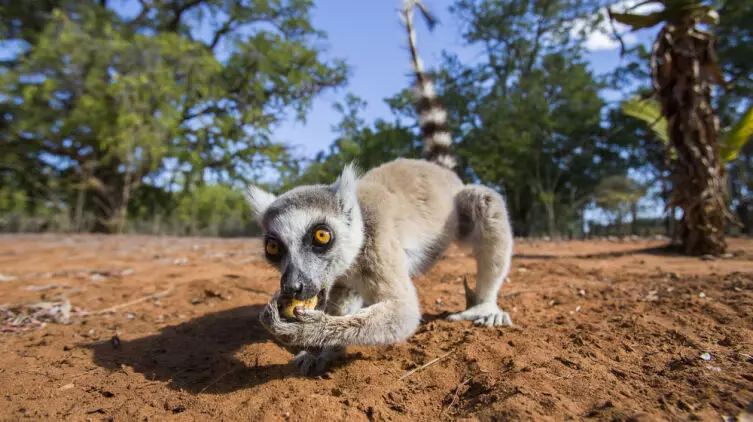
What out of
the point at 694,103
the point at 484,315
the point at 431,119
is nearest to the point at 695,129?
the point at 694,103

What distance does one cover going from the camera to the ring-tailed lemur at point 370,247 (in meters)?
2.59

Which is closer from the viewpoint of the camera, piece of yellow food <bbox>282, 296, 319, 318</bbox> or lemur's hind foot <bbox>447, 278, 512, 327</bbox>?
piece of yellow food <bbox>282, 296, 319, 318</bbox>

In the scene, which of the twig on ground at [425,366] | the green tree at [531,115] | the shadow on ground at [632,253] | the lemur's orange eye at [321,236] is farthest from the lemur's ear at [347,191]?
the green tree at [531,115]

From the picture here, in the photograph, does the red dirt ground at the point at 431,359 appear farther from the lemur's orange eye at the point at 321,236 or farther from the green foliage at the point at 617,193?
the green foliage at the point at 617,193

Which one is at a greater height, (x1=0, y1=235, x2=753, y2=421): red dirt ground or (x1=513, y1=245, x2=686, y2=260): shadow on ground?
(x1=513, y1=245, x2=686, y2=260): shadow on ground

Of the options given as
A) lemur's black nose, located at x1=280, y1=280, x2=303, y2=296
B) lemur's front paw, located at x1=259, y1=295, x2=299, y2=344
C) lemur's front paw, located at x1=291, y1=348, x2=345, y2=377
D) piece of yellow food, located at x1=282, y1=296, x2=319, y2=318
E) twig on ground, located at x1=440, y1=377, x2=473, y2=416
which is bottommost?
lemur's front paw, located at x1=291, y1=348, x2=345, y2=377

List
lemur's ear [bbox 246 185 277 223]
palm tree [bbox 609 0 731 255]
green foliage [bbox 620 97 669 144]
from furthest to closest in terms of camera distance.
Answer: green foliage [bbox 620 97 669 144] < palm tree [bbox 609 0 731 255] < lemur's ear [bbox 246 185 277 223]

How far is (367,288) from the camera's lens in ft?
9.90

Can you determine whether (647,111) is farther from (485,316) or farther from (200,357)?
(200,357)

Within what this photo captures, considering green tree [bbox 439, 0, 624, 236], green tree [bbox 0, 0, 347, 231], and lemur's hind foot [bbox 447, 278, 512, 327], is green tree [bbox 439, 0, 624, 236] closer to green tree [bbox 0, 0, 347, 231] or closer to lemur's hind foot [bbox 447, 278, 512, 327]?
green tree [bbox 0, 0, 347, 231]

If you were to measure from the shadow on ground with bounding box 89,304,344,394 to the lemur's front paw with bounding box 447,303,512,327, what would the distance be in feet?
4.84

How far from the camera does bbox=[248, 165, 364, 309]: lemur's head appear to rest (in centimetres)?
265

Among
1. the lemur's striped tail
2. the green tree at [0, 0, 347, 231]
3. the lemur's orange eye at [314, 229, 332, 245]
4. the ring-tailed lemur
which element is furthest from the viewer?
the green tree at [0, 0, 347, 231]

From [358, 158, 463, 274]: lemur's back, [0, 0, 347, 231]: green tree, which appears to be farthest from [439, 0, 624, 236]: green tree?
[358, 158, 463, 274]: lemur's back
